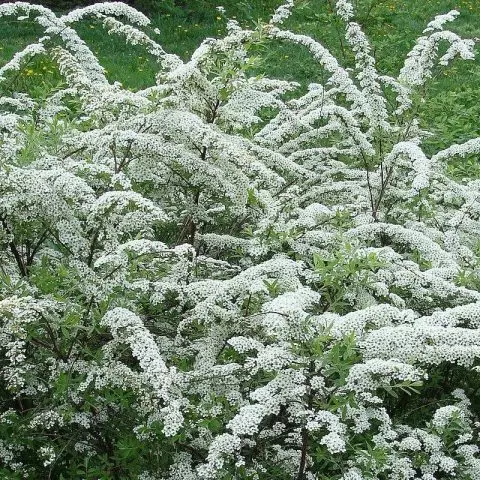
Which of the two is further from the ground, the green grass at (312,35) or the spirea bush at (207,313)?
the green grass at (312,35)

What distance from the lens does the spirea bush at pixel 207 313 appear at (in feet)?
9.02

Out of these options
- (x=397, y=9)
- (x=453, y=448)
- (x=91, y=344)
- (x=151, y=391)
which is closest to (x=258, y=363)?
(x=151, y=391)

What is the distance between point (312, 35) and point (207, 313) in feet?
32.9

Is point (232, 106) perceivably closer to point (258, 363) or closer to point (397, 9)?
point (258, 363)

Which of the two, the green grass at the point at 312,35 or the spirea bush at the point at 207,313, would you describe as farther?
the green grass at the point at 312,35

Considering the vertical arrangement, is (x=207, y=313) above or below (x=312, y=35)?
below

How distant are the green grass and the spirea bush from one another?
4.16 metres

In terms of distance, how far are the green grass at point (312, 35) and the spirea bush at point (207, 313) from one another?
4160 mm

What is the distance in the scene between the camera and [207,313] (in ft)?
10.00

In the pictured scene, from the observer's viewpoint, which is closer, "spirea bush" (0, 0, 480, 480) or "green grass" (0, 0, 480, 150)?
"spirea bush" (0, 0, 480, 480)

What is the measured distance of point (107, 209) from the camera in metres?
3.06

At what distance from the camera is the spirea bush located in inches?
108

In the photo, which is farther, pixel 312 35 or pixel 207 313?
pixel 312 35

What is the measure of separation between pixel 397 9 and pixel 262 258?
1107 cm
